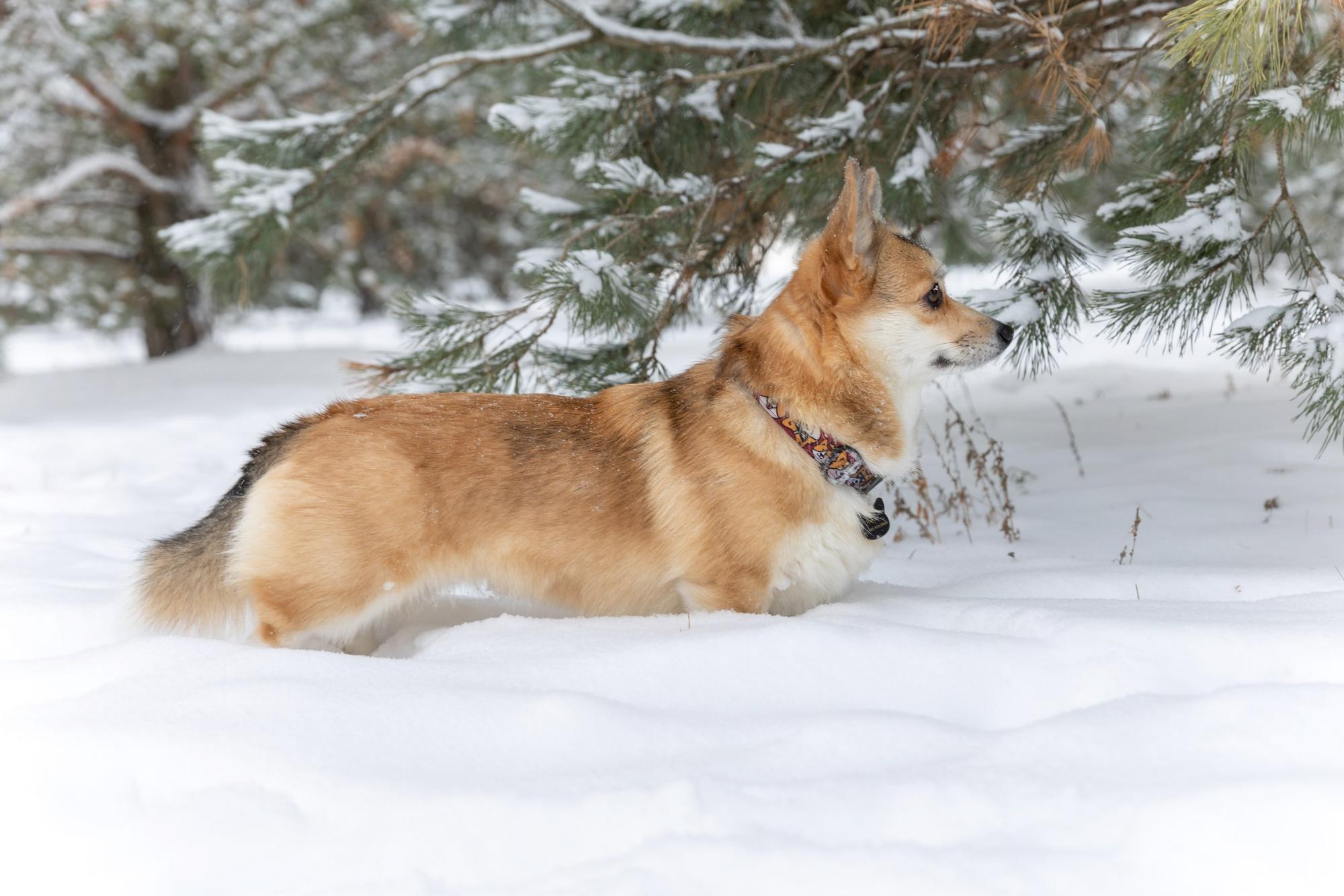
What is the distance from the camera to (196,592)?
298cm

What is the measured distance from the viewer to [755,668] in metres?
2.44

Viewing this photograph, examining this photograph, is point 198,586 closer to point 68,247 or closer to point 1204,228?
point 1204,228

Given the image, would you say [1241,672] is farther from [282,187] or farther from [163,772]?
[282,187]

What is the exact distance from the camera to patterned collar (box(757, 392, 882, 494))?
3.01 meters

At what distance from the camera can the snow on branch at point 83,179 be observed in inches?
372

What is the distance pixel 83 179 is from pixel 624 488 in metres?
9.36

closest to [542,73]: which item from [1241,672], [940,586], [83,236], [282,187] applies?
[282,187]

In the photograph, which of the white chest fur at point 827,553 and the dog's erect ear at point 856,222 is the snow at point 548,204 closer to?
the dog's erect ear at point 856,222

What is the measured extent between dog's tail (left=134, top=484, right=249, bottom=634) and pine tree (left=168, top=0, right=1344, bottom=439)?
1.27m

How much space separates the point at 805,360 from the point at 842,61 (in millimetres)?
1864

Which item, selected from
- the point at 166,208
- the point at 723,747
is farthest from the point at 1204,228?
the point at 166,208

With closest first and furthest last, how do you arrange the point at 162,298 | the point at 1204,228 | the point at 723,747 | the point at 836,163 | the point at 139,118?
the point at 723,747 < the point at 1204,228 < the point at 836,163 < the point at 139,118 < the point at 162,298

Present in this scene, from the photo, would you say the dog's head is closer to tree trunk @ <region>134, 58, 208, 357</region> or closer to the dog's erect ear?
the dog's erect ear

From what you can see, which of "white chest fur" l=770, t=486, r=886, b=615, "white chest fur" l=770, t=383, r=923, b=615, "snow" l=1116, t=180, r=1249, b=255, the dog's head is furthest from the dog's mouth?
"snow" l=1116, t=180, r=1249, b=255
